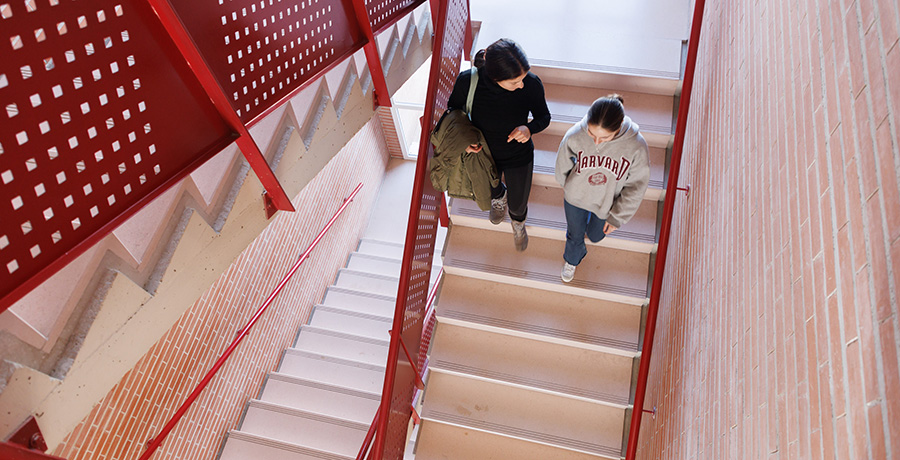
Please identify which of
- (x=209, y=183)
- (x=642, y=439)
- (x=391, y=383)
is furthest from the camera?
(x=642, y=439)

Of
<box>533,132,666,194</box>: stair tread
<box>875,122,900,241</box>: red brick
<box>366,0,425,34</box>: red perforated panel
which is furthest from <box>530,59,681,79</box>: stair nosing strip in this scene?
<box>875,122,900,241</box>: red brick

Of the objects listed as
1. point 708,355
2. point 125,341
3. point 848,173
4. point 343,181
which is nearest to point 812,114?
point 848,173

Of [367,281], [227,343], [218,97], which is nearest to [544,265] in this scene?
[218,97]

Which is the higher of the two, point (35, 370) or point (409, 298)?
point (35, 370)

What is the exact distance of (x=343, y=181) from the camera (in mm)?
7383

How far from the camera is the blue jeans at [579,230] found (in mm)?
3231

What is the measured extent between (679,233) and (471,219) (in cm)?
133

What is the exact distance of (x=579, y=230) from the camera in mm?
3322

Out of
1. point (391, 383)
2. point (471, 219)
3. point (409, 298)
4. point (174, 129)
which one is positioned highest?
point (174, 129)

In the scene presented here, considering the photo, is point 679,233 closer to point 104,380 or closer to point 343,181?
point 104,380

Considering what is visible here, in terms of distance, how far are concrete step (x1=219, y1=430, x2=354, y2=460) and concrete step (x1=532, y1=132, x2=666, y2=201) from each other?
313 cm

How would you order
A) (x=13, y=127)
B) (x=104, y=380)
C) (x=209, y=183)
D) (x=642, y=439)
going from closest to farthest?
1. (x=13, y=127)
2. (x=104, y=380)
3. (x=209, y=183)
4. (x=642, y=439)

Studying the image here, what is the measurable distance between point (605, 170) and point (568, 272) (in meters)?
0.96

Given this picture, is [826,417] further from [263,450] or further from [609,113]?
[263,450]
